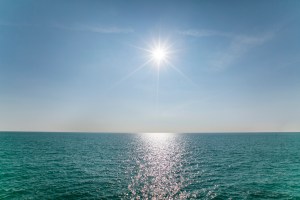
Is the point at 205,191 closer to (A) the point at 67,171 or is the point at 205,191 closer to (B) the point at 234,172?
(B) the point at 234,172

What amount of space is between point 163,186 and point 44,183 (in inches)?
1013

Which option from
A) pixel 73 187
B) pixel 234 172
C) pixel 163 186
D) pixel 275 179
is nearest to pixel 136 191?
pixel 163 186

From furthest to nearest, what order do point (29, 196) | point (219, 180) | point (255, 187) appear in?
1. point (219, 180)
2. point (255, 187)
3. point (29, 196)

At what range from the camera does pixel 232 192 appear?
114ft

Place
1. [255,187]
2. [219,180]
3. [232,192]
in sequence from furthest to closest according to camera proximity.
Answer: [219,180]
[255,187]
[232,192]

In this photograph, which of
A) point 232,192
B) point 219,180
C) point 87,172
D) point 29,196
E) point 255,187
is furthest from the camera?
point 87,172

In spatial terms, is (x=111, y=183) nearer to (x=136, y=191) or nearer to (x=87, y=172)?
(x=136, y=191)

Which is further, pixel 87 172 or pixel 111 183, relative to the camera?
pixel 87 172

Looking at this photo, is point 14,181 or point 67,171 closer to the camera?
point 14,181

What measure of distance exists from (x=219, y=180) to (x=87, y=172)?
112 ft

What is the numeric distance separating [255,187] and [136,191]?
24941mm

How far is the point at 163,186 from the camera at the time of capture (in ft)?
126

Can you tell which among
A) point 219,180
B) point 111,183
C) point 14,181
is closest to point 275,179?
point 219,180

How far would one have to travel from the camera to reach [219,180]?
138 ft
